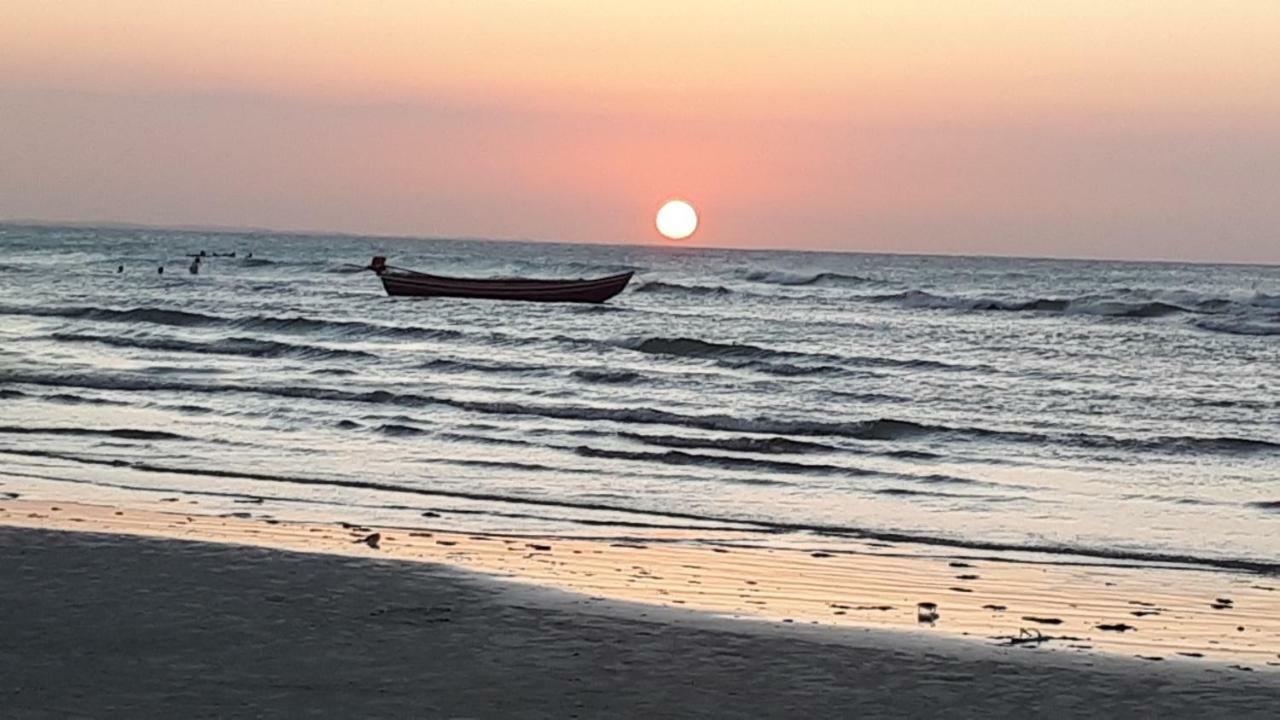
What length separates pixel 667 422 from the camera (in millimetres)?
22859

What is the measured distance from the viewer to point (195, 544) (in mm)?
11031

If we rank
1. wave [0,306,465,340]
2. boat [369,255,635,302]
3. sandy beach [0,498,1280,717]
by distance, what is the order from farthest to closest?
boat [369,255,635,302], wave [0,306,465,340], sandy beach [0,498,1280,717]

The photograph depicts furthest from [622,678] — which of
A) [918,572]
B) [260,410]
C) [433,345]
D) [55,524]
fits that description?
[433,345]

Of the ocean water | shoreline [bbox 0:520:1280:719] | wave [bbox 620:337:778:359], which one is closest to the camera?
shoreline [bbox 0:520:1280:719]

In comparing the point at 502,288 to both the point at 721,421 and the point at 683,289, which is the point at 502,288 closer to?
the point at 683,289

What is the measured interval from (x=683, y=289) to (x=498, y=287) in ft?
71.4

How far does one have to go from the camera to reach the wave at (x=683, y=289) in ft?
241

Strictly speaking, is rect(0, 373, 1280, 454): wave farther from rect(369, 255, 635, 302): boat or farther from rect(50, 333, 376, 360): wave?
rect(369, 255, 635, 302): boat

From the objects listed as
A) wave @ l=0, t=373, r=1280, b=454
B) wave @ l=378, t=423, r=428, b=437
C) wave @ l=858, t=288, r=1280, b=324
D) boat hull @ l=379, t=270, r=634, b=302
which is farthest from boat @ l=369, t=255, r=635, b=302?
wave @ l=378, t=423, r=428, b=437

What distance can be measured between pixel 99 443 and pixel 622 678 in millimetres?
11951

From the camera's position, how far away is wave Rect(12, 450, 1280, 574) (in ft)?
41.4

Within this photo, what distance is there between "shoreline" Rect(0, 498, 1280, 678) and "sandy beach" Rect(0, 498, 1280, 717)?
0.12 ft

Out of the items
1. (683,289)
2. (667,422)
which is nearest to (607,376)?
(667,422)

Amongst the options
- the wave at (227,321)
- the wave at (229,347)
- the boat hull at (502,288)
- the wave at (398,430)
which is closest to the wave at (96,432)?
the wave at (398,430)
